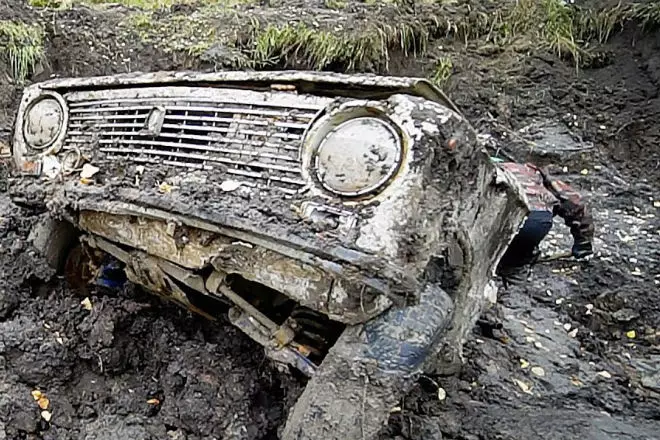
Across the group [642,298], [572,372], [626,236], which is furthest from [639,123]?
[572,372]

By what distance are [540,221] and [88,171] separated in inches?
103

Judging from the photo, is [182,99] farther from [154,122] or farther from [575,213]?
[575,213]

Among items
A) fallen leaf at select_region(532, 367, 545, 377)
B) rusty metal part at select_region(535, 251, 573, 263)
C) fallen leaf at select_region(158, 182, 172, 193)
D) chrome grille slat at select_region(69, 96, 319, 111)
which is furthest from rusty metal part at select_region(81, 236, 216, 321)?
rusty metal part at select_region(535, 251, 573, 263)

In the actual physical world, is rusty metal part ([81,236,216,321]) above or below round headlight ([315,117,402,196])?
below

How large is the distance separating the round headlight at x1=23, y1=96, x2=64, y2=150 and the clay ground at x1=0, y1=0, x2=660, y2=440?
1.84ft

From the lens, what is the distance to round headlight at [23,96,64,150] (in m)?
3.50

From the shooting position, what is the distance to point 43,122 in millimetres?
3545

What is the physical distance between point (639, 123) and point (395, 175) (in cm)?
531

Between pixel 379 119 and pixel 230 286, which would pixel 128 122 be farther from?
pixel 379 119

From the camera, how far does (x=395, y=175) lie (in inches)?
104

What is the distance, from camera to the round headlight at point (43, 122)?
11.5ft

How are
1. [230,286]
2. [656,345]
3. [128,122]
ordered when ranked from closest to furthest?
[230,286] < [128,122] < [656,345]

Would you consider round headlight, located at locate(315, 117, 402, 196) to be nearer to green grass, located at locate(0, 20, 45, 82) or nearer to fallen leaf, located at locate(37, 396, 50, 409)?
fallen leaf, located at locate(37, 396, 50, 409)

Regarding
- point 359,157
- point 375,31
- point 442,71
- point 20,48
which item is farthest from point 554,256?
point 20,48
